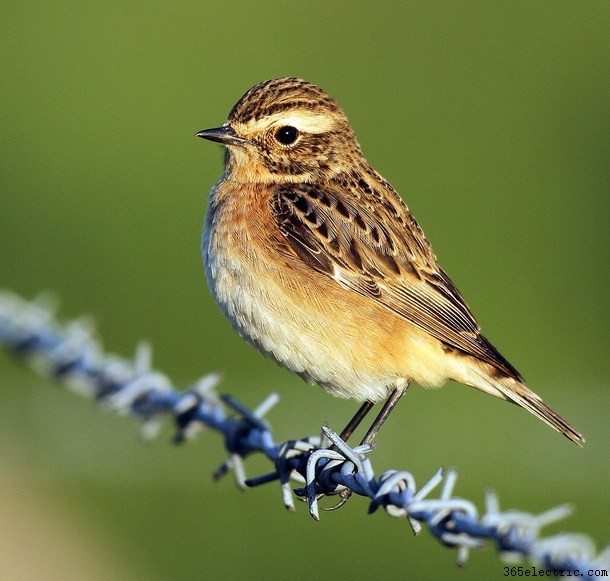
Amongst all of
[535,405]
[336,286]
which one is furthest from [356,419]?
[535,405]

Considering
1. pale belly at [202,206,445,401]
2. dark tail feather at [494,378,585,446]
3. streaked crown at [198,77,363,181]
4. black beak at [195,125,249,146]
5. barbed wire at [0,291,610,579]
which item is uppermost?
streaked crown at [198,77,363,181]

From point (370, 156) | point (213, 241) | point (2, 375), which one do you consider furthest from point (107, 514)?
point (370, 156)

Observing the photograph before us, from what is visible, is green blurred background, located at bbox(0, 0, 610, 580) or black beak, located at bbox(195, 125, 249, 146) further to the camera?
green blurred background, located at bbox(0, 0, 610, 580)

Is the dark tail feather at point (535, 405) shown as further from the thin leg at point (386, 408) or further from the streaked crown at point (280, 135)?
the streaked crown at point (280, 135)

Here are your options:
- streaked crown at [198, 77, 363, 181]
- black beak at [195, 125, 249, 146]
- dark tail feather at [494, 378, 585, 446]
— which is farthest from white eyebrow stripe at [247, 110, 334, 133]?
dark tail feather at [494, 378, 585, 446]

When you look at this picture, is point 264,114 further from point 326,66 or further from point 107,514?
point 326,66

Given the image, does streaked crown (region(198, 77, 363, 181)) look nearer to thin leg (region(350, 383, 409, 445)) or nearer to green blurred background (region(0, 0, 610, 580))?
thin leg (region(350, 383, 409, 445))
